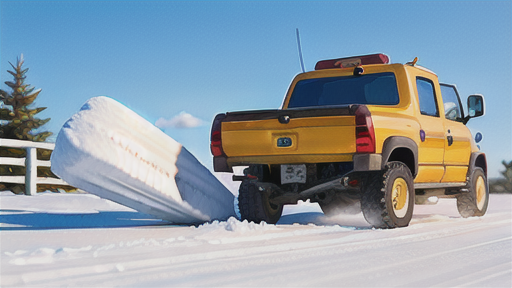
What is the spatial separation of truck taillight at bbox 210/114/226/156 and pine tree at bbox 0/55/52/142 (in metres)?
19.1

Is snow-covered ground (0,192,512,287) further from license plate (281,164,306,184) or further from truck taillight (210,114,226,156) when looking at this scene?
truck taillight (210,114,226,156)

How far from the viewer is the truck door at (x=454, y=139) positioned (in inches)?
342

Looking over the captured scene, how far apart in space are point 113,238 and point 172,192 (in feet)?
4.35

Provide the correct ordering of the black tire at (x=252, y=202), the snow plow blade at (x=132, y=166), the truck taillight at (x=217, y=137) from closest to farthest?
the snow plow blade at (x=132, y=166)
the truck taillight at (x=217, y=137)
the black tire at (x=252, y=202)

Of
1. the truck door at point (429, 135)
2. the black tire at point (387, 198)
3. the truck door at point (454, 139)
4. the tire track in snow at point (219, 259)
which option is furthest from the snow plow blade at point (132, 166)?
the truck door at point (454, 139)

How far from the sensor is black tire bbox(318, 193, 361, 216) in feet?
27.8

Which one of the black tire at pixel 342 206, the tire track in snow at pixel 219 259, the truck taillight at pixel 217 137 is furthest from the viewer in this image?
the black tire at pixel 342 206

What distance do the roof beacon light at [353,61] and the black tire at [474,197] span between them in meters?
2.41

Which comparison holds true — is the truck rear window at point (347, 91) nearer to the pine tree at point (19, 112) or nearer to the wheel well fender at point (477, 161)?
the wheel well fender at point (477, 161)

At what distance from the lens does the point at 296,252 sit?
5.18 meters

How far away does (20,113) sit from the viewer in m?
25.9

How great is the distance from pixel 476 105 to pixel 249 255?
225 inches

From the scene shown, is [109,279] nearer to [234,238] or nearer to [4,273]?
[4,273]

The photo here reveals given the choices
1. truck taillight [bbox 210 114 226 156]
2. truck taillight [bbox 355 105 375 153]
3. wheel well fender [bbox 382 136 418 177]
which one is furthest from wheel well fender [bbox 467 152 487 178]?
truck taillight [bbox 210 114 226 156]
